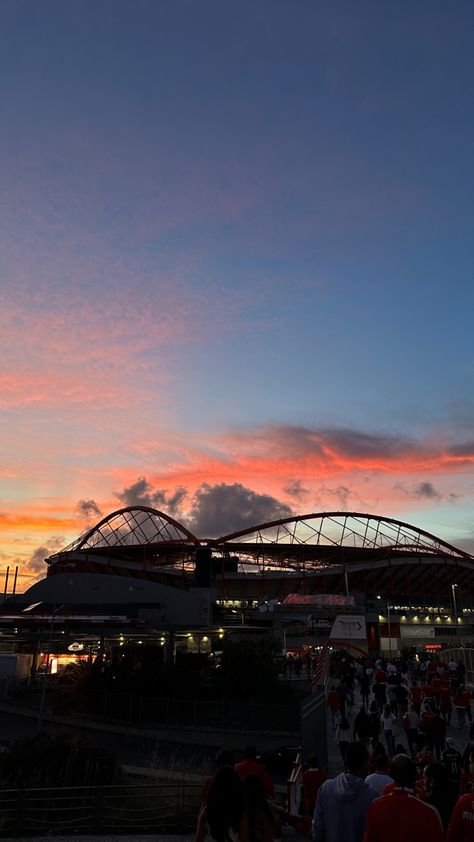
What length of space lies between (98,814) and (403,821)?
973cm

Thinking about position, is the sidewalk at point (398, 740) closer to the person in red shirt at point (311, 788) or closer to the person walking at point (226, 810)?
the person in red shirt at point (311, 788)

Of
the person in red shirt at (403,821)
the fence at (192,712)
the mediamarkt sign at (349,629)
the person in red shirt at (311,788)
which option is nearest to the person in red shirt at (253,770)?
the person in red shirt at (311,788)

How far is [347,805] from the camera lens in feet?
18.0

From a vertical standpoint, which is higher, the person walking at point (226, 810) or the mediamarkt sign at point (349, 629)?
the mediamarkt sign at point (349, 629)

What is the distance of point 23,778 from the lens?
1692 centimetres

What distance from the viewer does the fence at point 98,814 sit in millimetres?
11992

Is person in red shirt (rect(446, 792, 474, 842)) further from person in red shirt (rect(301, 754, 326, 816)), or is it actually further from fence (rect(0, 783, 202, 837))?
fence (rect(0, 783, 202, 837))

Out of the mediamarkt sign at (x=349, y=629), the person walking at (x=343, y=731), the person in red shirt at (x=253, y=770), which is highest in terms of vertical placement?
the mediamarkt sign at (x=349, y=629)

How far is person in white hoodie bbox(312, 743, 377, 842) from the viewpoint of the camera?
542 centimetres

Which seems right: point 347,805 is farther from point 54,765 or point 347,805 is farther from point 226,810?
point 54,765

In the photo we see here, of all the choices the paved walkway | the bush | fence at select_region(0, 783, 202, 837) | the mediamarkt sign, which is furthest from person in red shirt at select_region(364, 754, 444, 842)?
the mediamarkt sign

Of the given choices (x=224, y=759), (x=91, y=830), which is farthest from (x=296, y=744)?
(x=224, y=759)

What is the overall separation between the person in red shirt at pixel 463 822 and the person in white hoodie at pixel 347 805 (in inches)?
28.8

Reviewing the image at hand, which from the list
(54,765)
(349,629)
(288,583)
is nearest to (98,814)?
(54,765)
